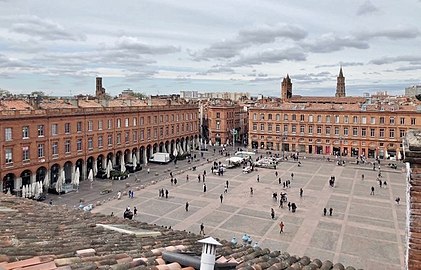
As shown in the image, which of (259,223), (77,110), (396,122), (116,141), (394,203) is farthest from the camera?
(396,122)

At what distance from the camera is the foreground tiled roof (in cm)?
713

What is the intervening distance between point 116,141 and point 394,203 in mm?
39168

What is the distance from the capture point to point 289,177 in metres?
55.7

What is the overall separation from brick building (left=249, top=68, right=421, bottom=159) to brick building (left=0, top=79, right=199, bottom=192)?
73.1ft

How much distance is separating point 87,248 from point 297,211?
105 ft

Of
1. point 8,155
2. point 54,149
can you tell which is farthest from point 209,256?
point 54,149

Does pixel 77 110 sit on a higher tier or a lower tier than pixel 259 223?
higher

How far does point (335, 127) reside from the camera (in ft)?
262

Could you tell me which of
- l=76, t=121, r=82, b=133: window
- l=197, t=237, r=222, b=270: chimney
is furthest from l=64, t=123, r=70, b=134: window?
l=197, t=237, r=222, b=270: chimney

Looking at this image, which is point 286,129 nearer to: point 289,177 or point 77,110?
point 289,177

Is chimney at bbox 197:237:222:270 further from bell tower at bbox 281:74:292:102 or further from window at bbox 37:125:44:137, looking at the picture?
bell tower at bbox 281:74:292:102

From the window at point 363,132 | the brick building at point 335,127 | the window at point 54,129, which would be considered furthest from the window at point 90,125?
the window at point 363,132

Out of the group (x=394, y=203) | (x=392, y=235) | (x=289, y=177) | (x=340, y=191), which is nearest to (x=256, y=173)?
(x=289, y=177)

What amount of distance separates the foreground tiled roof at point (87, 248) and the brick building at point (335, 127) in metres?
70.5
